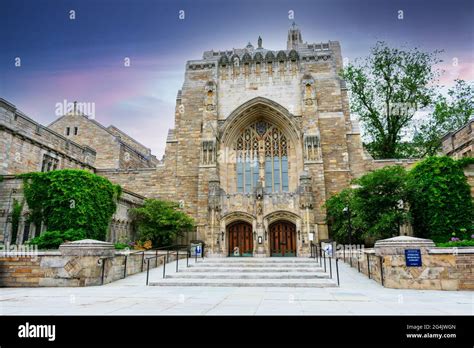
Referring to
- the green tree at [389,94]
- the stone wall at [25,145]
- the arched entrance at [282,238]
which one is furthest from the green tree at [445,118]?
the stone wall at [25,145]

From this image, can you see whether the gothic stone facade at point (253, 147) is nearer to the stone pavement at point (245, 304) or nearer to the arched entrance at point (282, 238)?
the arched entrance at point (282, 238)

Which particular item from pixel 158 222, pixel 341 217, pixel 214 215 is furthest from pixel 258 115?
pixel 158 222

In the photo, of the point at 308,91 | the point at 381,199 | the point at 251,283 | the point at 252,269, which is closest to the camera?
the point at 251,283

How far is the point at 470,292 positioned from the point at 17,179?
18246 mm

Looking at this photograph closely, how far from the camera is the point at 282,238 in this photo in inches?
809

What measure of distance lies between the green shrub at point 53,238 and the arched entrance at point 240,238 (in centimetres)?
940

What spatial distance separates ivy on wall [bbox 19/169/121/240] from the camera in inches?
587

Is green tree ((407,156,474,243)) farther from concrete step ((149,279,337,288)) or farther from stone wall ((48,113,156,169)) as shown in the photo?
stone wall ((48,113,156,169))

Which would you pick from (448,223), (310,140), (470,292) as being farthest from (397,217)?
Answer: (310,140)

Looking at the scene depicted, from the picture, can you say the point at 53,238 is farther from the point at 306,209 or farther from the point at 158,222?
the point at 306,209

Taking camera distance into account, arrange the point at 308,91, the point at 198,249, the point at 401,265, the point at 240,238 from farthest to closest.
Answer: the point at 308,91, the point at 240,238, the point at 198,249, the point at 401,265

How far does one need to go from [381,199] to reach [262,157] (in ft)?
34.0

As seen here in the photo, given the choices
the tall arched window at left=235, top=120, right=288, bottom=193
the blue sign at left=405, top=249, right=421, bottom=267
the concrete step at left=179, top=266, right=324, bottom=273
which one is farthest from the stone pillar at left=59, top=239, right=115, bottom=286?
the tall arched window at left=235, top=120, right=288, bottom=193

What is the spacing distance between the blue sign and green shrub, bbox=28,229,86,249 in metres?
12.4
